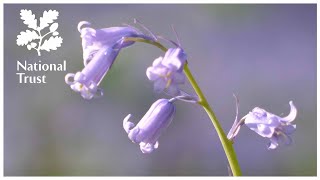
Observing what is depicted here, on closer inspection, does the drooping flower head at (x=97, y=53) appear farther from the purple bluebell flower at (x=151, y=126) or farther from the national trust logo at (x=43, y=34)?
the national trust logo at (x=43, y=34)

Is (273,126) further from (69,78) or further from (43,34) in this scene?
(43,34)

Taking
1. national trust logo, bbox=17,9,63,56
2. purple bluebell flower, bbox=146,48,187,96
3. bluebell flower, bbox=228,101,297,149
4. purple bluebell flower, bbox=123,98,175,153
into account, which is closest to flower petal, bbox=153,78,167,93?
purple bluebell flower, bbox=146,48,187,96

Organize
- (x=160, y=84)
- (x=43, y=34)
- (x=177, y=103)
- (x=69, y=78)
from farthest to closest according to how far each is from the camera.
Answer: (x=177, y=103) → (x=43, y=34) → (x=69, y=78) → (x=160, y=84)

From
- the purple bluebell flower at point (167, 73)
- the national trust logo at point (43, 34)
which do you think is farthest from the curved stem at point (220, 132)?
the national trust logo at point (43, 34)

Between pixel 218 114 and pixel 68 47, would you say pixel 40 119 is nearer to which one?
pixel 68 47

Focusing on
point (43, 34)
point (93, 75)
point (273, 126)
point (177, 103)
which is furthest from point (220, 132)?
point (177, 103)
